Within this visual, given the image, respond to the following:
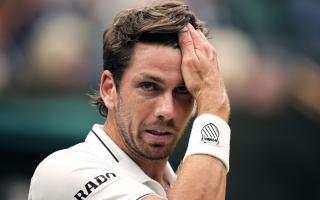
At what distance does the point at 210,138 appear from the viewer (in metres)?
3.31

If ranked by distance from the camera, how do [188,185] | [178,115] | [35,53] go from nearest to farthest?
1. [188,185]
2. [178,115]
3. [35,53]

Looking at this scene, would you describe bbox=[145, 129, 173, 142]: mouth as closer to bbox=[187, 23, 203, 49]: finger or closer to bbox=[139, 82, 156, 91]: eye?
bbox=[139, 82, 156, 91]: eye

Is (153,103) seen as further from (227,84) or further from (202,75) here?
(227,84)

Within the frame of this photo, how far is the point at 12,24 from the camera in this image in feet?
30.8

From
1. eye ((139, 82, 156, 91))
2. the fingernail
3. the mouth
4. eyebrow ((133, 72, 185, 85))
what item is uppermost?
the fingernail

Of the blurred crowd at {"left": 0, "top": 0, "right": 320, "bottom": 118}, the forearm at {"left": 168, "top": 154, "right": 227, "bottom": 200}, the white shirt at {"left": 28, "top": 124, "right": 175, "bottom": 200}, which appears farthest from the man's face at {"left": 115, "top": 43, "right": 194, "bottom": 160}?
the blurred crowd at {"left": 0, "top": 0, "right": 320, "bottom": 118}

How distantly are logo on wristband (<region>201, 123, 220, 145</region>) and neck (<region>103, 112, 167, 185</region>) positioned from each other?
1.32ft

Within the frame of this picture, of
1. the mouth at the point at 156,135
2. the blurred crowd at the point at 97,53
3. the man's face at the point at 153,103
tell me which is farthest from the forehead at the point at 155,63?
the blurred crowd at the point at 97,53

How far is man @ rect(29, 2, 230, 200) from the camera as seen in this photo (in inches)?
127

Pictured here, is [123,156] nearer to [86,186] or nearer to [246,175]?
[86,186]

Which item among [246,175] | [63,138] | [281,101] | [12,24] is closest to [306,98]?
[281,101]

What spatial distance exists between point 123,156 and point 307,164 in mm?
6305

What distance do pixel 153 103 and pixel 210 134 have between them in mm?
291

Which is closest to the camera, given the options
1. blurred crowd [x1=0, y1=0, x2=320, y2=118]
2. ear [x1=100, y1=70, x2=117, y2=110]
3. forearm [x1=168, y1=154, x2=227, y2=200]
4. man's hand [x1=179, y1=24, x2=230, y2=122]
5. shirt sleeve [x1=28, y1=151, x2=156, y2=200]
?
forearm [x1=168, y1=154, x2=227, y2=200]
